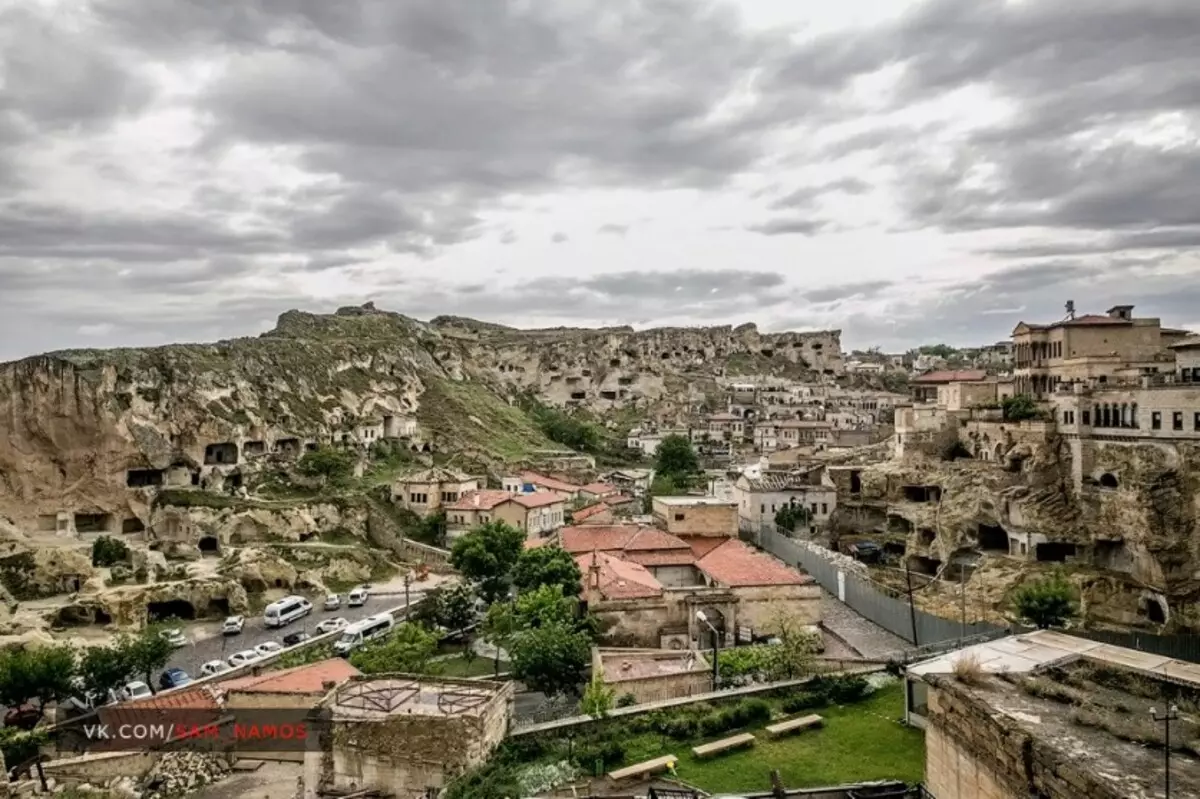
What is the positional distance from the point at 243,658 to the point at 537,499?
72.9 feet

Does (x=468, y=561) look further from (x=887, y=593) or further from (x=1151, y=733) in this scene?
(x=1151, y=733)

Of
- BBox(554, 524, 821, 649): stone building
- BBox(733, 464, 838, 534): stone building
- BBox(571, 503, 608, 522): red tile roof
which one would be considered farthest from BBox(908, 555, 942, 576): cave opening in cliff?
BBox(571, 503, 608, 522): red tile roof

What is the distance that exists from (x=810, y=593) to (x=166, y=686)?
23830 millimetres

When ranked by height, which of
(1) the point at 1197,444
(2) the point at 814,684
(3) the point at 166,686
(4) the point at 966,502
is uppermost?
(1) the point at 1197,444

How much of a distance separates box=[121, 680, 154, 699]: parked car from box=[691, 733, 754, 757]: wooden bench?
20267 mm

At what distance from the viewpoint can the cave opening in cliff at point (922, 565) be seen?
43562 mm

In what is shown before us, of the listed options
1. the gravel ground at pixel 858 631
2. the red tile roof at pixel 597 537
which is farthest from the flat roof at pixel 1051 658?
the red tile roof at pixel 597 537

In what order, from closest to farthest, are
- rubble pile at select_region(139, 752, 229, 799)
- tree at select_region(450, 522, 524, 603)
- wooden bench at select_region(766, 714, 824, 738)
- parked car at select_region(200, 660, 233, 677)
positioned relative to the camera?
wooden bench at select_region(766, 714, 824, 738) → rubble pile at select_region(139, 752, 229, 799) → parked car at select_region(200, 660, 233, 677) → tree at select_region(450, 522, 524, 603)

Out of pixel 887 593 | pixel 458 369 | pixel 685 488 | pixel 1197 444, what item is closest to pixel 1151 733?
pixel 887 593

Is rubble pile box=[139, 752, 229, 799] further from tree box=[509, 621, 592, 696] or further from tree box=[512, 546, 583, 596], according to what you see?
tree box=[512, 546, 583, 596]

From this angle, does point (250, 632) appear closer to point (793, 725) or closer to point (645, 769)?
point (645, 769)

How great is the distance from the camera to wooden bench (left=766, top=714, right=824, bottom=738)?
74.4 feet

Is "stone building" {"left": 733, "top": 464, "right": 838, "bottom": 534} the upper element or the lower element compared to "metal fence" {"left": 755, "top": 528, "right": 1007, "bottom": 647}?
upper

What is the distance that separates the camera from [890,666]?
26375 millimetres
